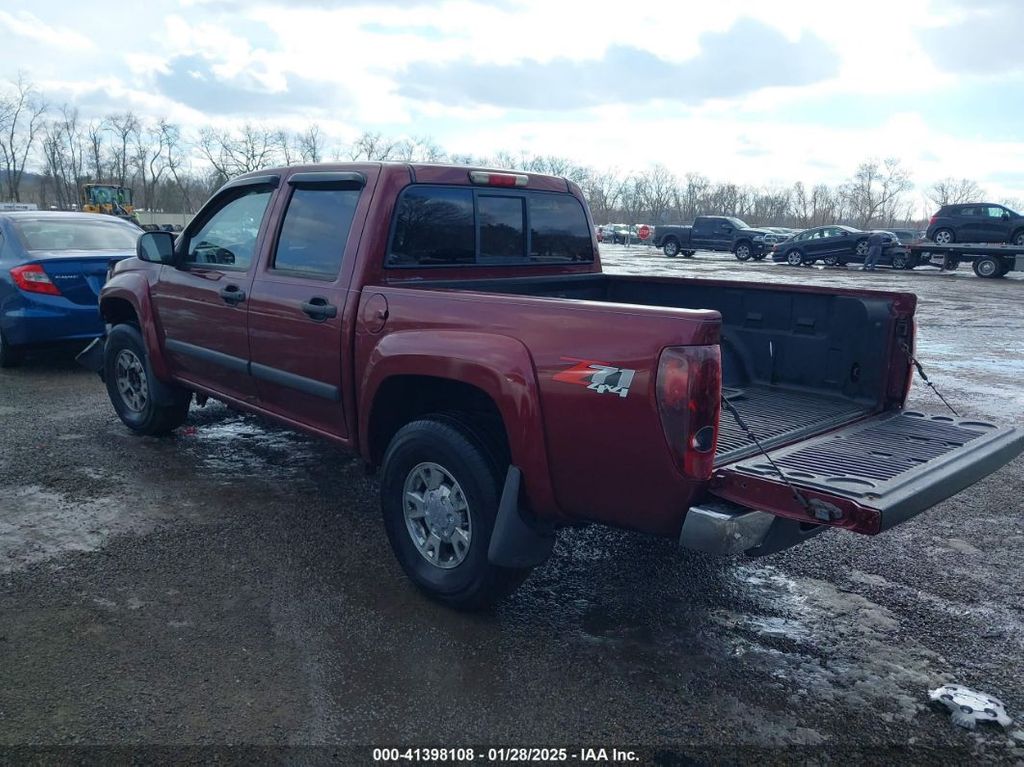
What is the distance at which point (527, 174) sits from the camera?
4914mm

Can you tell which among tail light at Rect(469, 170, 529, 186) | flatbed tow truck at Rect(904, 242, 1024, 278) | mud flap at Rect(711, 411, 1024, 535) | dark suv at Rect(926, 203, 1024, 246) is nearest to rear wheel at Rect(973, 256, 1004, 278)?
flatbed tow truck at Rect(904, 242, 1024, 278)

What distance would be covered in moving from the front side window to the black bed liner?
2.84 m

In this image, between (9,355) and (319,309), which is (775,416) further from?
(9,355)

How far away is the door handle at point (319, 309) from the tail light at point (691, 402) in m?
1.92

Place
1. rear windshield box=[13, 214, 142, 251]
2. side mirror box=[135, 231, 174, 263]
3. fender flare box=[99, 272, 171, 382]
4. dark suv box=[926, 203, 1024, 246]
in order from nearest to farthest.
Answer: side mirror box=[135, 231, 174, 263]
fender flare box=[99, 272, 171, 382]
rear windshield box=[13, 214, 142, 251]
dark suv box=[926, 203, 1024, 246]

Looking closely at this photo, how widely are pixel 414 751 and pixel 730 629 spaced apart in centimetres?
153

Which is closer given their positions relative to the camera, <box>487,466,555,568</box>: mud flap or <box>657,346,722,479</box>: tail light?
<box>657,346,722,479</box>: tail light

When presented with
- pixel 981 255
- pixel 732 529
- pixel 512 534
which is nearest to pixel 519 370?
pixel 512 534

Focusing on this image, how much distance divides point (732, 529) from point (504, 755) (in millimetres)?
1060

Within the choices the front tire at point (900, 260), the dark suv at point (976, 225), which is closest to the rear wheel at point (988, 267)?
the dark suv at point (976, 225)

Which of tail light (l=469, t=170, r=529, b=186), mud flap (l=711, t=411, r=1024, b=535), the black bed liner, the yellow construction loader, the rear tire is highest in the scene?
the yellow construction loader

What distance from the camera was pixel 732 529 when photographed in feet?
9.00

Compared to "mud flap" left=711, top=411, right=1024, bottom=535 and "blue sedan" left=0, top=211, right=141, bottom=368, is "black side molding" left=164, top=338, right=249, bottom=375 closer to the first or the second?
"mud flap" left=711, top=411, right=1024, bottom=535

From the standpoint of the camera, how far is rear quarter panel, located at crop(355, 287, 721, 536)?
285 centimetres
